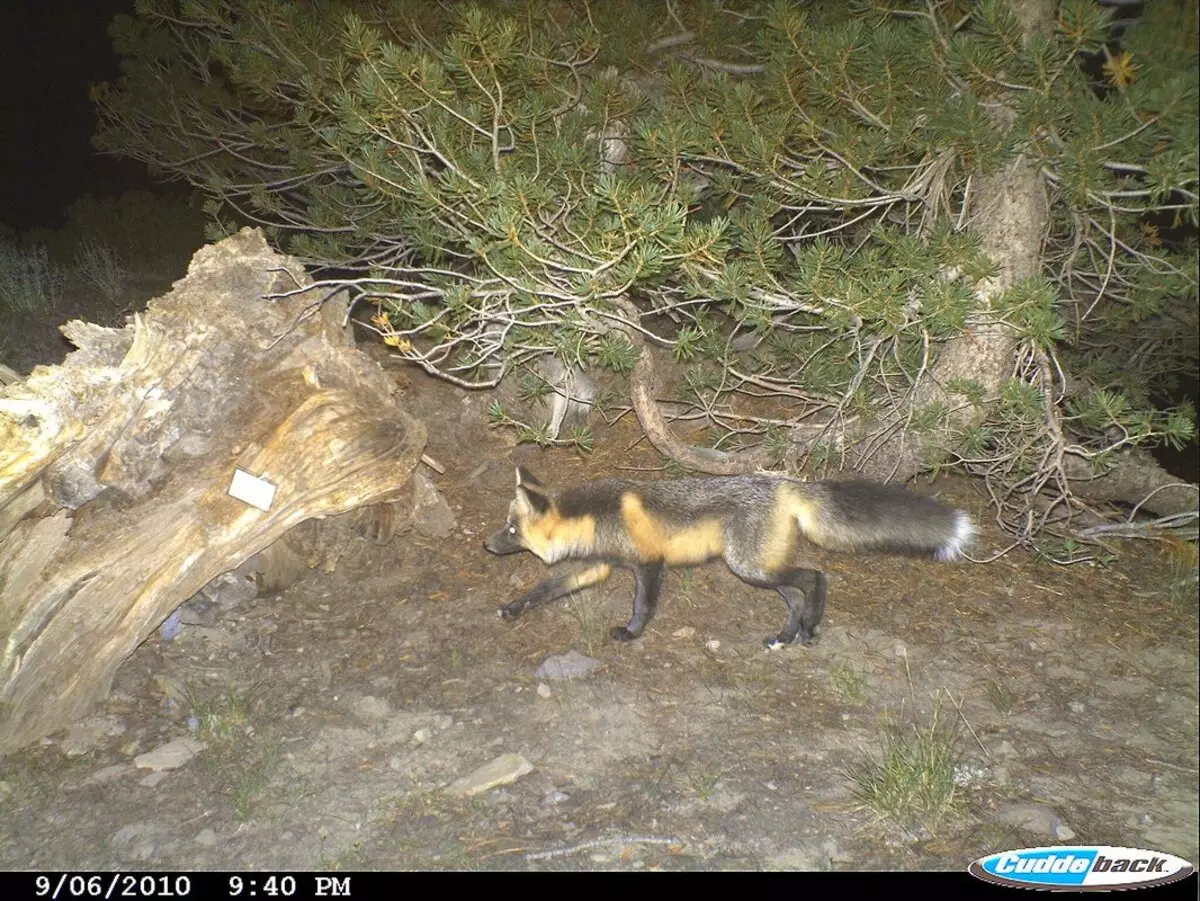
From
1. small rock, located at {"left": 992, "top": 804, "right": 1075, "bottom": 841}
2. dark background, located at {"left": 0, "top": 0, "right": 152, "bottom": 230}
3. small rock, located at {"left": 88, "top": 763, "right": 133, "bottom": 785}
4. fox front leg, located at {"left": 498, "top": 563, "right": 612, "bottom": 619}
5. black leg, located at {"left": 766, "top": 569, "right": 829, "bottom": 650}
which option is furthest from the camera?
dark background, located at {"left": 0, "top": 0, "right": 152, "bottom": 230}

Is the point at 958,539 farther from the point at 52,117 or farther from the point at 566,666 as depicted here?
the point at 52,117

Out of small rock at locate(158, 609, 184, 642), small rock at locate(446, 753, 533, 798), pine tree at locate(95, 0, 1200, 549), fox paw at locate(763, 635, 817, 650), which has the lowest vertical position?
fox paw at locate(763, 635, 817, 650)

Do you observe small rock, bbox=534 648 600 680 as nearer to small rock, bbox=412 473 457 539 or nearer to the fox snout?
the fox snout

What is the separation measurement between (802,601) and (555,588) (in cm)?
151

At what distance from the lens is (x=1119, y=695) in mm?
3822

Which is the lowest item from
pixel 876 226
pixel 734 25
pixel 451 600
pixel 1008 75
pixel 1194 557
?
pixel 451 600

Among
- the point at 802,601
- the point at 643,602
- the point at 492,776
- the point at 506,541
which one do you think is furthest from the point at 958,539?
the point at 492,776

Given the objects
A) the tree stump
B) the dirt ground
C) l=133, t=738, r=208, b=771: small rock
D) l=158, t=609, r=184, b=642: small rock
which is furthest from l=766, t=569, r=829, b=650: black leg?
l=158, t=609, r=184, b=642: small rock

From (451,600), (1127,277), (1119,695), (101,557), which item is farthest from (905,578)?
(101,557)

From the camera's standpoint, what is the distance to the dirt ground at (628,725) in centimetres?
311

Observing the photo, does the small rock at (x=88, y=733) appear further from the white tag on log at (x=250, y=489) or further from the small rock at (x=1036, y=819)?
the small rock at (x=1036, y=819)

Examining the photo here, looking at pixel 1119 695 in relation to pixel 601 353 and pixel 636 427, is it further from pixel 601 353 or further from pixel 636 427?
pixel 636 427

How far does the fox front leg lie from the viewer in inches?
189

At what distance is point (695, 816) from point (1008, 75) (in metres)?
3.41
